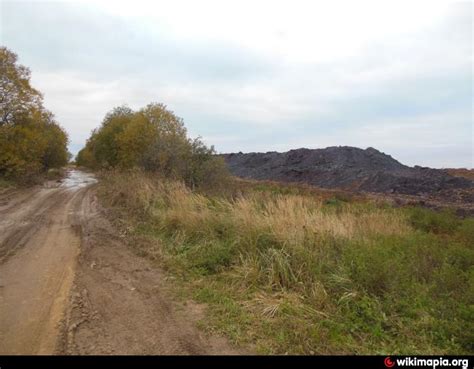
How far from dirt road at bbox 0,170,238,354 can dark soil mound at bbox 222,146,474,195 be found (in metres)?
26.7

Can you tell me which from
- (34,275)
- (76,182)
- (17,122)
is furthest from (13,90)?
(34,275)

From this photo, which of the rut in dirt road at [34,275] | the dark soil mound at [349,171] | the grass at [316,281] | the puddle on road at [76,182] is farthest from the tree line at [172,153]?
the dark soil mound at [349,171]

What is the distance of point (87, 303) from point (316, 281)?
3.28 meters

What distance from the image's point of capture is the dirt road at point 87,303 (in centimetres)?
399

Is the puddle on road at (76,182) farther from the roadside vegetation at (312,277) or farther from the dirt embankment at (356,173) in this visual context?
the roadside vegetation at (312,277)

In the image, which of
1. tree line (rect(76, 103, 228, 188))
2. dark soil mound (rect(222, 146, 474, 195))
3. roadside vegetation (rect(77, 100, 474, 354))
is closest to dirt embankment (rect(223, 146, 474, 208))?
dark soil mound (rect(222, 146, 474, 195))

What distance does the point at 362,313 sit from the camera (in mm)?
4695

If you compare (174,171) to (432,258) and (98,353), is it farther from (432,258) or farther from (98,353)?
(98,353)

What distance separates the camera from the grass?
417cm

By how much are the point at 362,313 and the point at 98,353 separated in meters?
3.19

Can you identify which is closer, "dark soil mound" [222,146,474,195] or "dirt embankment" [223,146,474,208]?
"dirt embankment" [223,146,474,208]

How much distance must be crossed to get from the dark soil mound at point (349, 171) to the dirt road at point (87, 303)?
2671cm

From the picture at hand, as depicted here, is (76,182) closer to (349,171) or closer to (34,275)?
(34,275)

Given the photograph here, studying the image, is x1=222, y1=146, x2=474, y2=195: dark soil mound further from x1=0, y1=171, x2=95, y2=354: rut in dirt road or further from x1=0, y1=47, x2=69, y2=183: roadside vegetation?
x1=0, y1=171, x2=95, y2=354: rut in dirt road
